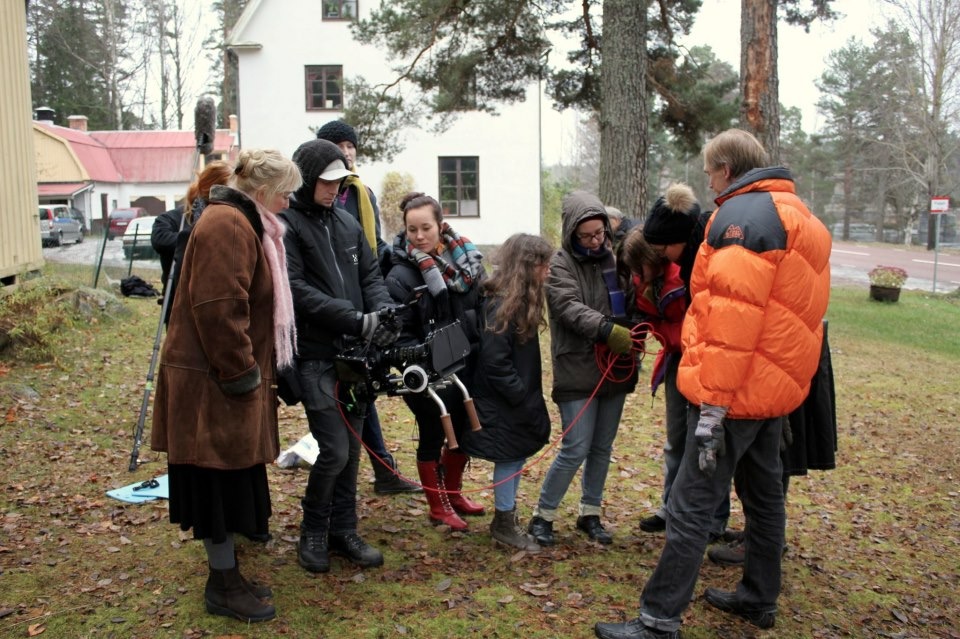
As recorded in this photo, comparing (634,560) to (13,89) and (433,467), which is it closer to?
(433,467)

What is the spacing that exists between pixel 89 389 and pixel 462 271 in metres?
4.83

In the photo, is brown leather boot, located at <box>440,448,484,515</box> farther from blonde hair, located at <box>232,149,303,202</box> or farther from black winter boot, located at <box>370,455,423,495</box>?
blonde hair, located at <box>232,149,303,202</box>

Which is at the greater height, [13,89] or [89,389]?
[13,89]

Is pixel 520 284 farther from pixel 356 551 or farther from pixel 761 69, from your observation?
pixel 761 69

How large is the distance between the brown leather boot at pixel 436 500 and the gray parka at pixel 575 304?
2.93 feet

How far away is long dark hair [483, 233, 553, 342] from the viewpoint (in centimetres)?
435

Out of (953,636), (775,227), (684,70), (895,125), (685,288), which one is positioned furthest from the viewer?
(895,125)

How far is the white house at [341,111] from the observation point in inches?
1090

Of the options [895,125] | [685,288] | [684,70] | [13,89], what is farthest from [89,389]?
[895,125]

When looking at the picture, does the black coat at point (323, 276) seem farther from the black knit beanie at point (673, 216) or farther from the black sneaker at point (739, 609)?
the black sneaker at point (739, 609)

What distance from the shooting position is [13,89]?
420 inches

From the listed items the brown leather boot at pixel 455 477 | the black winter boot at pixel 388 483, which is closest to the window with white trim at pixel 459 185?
the black winter boot at pixel 388 483

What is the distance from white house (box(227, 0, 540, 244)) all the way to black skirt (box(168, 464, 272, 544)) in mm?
24867

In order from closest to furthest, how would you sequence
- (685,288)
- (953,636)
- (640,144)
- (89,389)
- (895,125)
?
1. (953,636)
2. (685,288)
3. (89,389)
4. (640,144)
5. (895,125)
